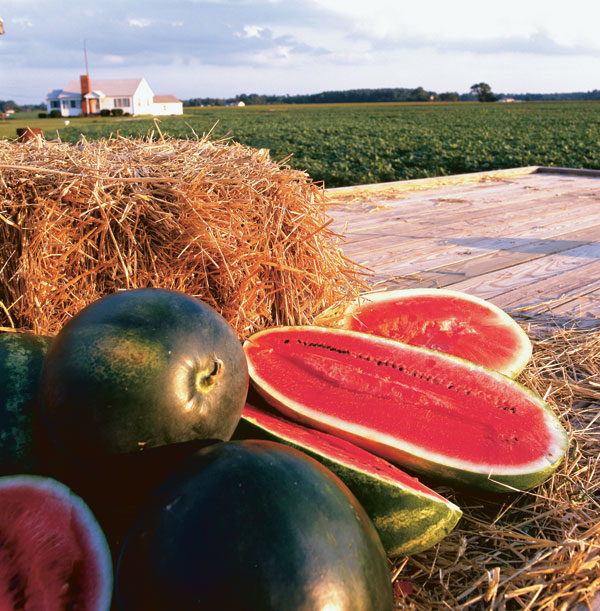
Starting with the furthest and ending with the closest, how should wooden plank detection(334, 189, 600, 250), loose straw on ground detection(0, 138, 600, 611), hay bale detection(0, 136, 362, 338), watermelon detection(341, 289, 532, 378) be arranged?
wooden plank detection(334, 189, 600, 250) < watermelon detection(341, 289, 532, 378) < hay bale detection(0, 136, 362, 338) < loose straw on ground detection(0, 138, 600, 611)

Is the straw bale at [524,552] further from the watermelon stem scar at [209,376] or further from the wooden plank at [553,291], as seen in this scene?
the wooden plank at [553,291]

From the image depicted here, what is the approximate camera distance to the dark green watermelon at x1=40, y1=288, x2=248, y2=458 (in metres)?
1.47

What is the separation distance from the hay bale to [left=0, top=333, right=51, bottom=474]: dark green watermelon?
0.41 m

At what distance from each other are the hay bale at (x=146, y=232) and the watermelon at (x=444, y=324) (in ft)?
1.61

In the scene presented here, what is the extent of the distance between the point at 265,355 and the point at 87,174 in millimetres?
1005

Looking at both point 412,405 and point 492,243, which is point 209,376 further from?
point 492,243

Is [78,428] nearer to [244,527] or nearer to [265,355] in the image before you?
[244,527]

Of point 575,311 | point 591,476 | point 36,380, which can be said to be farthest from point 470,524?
point 575,311

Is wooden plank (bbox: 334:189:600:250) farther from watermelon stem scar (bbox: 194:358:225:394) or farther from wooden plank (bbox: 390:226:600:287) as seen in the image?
watermelon stem scar (bbox: 194:358:225:394)

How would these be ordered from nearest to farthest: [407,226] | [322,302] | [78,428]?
1. [78,428]
2. [322,302]
3. [407,226]

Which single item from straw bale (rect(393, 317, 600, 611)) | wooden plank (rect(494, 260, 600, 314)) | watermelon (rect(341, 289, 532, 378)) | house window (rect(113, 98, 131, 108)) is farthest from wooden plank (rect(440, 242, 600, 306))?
house window (rect(113, 98, 131, 108))

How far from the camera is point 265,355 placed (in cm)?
231

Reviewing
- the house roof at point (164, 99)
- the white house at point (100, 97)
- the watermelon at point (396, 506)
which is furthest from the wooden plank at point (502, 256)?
the house roof at point (164, 99)

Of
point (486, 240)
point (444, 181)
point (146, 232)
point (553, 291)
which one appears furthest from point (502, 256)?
point (444, 181)
